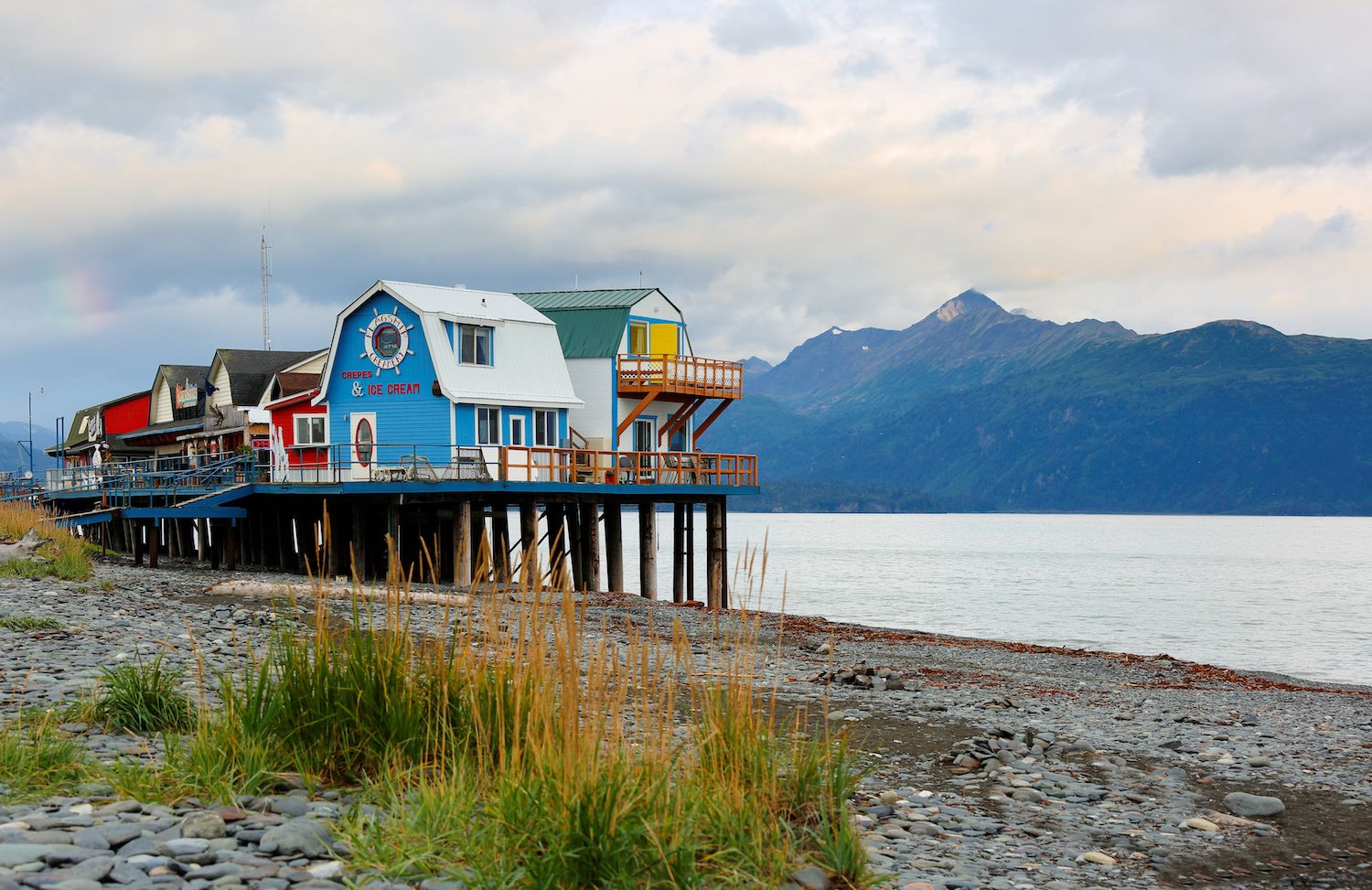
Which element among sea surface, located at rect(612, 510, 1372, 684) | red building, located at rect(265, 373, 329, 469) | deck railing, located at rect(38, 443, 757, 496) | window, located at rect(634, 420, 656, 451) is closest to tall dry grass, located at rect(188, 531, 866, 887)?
sea surface, located at rect(612, 510, 1372, 684)

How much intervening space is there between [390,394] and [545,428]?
476 cm

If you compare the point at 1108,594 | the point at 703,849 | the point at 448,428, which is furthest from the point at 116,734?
the point at 1108,594


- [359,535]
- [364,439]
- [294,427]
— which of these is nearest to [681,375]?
[364,439]

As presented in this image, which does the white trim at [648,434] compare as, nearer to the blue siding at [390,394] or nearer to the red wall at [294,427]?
the blue siding at [390,394]

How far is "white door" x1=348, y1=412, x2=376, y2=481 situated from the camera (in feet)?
121

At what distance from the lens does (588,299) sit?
4391 cm

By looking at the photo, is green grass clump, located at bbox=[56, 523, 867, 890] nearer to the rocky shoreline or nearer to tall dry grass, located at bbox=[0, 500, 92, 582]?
the rocky shoreline

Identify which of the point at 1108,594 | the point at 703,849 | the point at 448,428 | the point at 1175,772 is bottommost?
the point at 1108,594

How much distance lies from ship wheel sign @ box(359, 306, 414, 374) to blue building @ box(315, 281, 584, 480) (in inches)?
1.1

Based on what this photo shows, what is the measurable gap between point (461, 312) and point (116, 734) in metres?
30.1

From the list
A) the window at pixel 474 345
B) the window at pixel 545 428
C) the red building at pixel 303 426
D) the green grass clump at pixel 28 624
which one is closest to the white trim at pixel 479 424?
the window at pixel 545 428

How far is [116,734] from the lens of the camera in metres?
8.27

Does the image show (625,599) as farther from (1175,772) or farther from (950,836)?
(950,836)

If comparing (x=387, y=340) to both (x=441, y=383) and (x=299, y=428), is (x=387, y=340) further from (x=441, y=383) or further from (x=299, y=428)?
(x=299, y=428)
